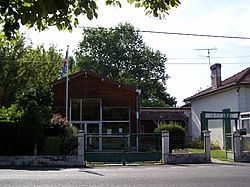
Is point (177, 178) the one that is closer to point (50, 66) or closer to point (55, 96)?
point (55, 96)

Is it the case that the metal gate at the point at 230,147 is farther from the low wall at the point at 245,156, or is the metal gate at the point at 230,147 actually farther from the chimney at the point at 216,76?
the chimney at the point at 216,76

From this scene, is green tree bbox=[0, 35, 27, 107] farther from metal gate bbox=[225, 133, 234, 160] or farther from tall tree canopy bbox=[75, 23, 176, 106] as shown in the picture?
tall tree canopy bbox=[75, 23, 176, 106]

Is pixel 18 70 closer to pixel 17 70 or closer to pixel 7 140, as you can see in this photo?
pixel 17 70

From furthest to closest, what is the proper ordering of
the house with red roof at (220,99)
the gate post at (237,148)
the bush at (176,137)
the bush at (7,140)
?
the house with red roof at (220,99)
the bush at (176,137)
the gate post at (237,148)
the bush at (7,140)

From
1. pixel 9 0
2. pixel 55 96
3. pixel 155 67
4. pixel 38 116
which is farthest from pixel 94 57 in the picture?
pixel 9 0

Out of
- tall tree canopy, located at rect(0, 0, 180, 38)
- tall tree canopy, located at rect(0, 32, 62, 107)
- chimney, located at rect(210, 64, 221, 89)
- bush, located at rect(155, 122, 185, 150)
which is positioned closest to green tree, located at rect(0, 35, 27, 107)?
tall tree canopy, located at rect(0, 32, 62, 107)

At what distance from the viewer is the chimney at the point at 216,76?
33.8m

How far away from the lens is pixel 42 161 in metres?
19.8

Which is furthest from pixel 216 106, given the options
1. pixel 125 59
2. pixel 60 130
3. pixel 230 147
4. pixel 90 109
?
pixel 125 59

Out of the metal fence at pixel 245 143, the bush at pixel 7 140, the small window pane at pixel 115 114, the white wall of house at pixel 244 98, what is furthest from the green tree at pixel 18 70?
the metal fence at pixel 245 143

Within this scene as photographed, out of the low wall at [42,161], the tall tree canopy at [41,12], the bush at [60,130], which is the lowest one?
the low wall at [42,161]

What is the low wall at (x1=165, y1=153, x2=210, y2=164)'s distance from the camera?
20547 millimetres

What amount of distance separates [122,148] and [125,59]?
44942mm

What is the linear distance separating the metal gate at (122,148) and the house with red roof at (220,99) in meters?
9.94
